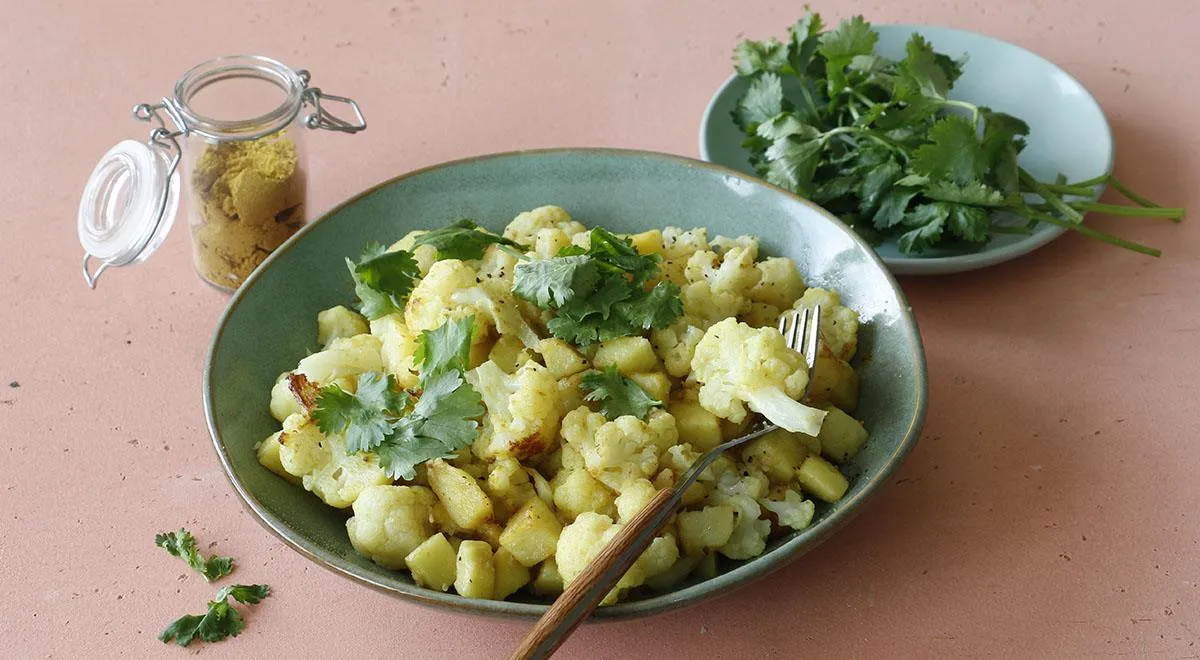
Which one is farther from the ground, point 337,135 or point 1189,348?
point 337,135

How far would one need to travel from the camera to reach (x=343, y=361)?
1354 mm

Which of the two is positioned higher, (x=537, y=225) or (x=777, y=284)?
(x=537, y=225)

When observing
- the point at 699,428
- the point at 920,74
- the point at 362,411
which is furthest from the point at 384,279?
the point at 920,74

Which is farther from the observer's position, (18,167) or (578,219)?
(18,167)

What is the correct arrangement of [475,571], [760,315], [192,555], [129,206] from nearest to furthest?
1. [475,571]
2. [192,555]
3. [760,315]
4. [129,206]

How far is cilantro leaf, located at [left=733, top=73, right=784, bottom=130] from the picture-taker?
1.80 metres

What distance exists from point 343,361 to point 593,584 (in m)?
0.46

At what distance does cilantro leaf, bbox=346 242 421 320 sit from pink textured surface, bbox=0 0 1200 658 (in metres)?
0.29

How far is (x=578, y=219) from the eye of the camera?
64.3 inches

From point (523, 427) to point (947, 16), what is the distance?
1500 millimetres

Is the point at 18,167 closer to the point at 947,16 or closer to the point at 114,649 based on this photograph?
the point at 114,649

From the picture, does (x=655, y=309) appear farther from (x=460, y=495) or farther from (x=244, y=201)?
(x=244, y=201)

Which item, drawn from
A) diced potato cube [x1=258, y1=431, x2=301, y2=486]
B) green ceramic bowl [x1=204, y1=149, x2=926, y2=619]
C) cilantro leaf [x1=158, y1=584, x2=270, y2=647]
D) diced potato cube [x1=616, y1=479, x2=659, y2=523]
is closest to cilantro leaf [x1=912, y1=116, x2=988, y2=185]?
green ceramic bowl [x1=204, y1=149, x2=926, y2=619]

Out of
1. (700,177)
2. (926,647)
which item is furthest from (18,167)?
(926,647)
